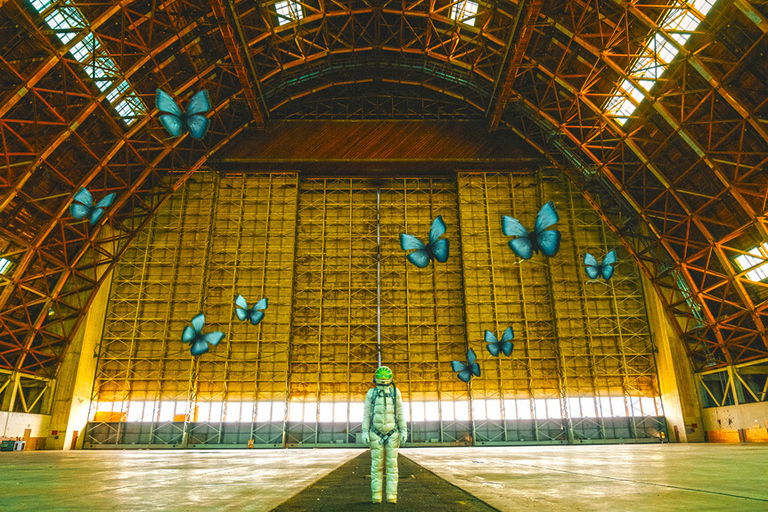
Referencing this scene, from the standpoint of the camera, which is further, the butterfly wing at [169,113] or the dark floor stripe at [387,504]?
the butterfly wing at [169,113]

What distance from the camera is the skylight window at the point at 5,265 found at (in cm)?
2658

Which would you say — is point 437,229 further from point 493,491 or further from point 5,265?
point 5,265

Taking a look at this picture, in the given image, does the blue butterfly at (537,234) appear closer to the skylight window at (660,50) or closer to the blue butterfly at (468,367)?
the skylight window at (660,50)

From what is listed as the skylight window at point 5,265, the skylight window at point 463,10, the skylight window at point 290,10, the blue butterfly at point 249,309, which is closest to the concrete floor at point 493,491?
the blue butterfly at point 249,309

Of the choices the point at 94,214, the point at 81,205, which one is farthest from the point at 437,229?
the point at 81,205

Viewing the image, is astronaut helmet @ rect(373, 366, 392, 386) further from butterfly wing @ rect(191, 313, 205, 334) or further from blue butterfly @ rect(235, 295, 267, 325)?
butterfly wing @ rect(191, 313, 205, 334)

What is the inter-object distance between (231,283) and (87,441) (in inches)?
541

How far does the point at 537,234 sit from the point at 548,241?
53cm

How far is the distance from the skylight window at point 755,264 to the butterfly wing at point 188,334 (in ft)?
101

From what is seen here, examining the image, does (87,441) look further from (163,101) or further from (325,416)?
(163,101)

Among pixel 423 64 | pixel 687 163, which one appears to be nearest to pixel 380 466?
pixel 687 163

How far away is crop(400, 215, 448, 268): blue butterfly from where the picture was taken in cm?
1886

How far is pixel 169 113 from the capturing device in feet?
61.0

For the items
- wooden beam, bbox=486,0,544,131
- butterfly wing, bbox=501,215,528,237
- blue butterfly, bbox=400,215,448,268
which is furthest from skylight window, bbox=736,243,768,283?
blue butterfly, bbox=400,215,448,268
